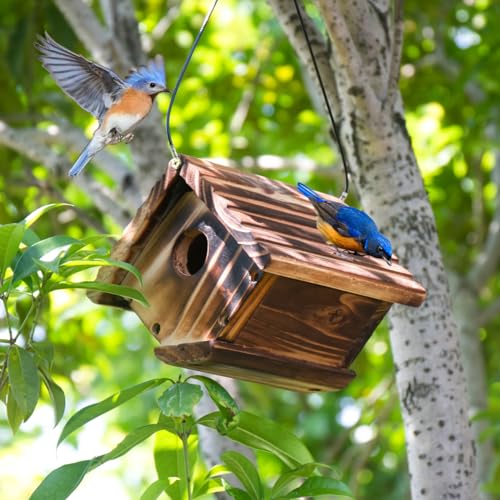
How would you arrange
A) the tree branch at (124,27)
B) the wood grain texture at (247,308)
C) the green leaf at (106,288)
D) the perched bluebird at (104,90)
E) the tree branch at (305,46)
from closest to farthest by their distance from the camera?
the green leaf at (106,288)
the wood grain texture at (247,308)
the perched bluebird at (104,90)
the tree branch at (305,46)
the tree branch at (124,27)

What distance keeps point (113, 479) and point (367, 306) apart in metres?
6.24

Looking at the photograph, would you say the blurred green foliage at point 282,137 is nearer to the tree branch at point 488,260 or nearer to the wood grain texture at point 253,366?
the tree branch at point 488,260

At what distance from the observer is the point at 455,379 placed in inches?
118

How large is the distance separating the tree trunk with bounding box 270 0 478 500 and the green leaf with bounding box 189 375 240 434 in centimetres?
80

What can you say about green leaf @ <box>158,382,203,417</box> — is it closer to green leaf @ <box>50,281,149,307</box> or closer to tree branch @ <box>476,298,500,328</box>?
green leaf @ <box>50,281,149,307</box>

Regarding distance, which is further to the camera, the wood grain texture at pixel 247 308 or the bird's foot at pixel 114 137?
the bird's foot at pixel 114 137

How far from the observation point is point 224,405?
2391mm

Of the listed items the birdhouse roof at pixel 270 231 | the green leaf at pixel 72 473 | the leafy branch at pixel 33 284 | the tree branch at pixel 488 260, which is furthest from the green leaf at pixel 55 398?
the tree branch at pixel 488 260

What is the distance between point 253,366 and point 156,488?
1.31ft

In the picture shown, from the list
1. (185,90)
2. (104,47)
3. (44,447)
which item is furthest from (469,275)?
(44,447)

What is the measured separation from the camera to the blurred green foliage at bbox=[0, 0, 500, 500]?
17.5ft

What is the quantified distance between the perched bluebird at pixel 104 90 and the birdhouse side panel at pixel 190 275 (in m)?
0.30

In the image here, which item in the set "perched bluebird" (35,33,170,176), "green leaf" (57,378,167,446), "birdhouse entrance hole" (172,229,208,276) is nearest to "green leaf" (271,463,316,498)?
"green leaf" (57,378,167,446)

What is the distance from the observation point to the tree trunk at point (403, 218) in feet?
9.63
